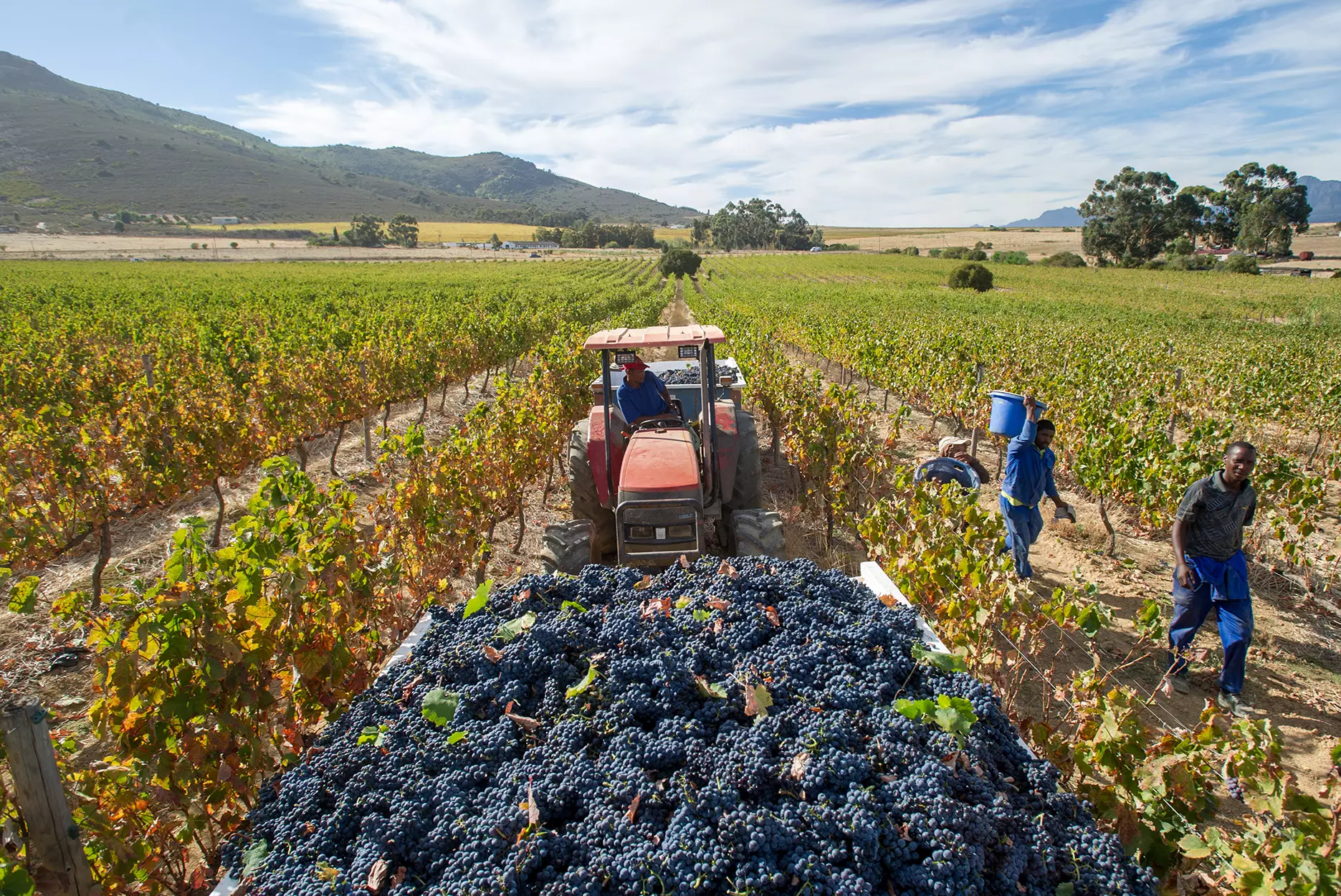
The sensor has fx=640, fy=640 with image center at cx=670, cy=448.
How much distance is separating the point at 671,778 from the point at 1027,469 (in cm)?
444

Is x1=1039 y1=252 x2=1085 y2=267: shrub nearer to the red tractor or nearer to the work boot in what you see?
the work boot

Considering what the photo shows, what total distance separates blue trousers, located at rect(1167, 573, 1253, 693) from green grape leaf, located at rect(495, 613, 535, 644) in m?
4.03

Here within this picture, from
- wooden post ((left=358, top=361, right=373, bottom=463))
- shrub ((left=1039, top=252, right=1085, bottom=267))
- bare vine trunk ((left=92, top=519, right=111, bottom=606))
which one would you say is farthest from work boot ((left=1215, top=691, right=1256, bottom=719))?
shrub ((left=1039, top=252, right=1085, bottom=267))

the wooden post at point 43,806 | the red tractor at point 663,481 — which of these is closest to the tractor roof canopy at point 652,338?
the red tractor at point 663,481

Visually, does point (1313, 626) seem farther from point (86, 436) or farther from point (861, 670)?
point (86, 436)

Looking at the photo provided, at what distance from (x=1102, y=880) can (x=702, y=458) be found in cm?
376

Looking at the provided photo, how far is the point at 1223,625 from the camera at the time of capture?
4.23 meters

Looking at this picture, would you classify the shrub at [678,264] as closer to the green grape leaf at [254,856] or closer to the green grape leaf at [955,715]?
the green grape leaf at [955,715]

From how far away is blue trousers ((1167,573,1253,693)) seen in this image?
414cm

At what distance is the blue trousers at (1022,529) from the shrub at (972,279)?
116ft

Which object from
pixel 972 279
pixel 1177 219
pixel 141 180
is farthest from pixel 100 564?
pixel 141 180

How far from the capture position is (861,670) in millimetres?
2383

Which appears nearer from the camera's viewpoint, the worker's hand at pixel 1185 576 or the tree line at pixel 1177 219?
the worker's hand at pixel 1185 576

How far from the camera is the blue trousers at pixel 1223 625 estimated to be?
163 inches
